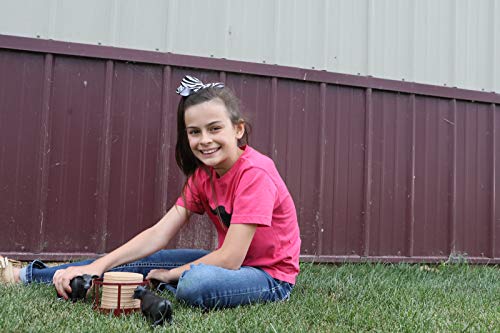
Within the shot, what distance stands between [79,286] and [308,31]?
2497mm

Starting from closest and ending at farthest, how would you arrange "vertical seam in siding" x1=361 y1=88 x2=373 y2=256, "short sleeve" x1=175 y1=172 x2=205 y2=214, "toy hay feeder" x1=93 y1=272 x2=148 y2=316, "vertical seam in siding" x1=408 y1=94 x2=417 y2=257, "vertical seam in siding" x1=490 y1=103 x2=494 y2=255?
"toy hay feeder" x1=93 y1=272 x2=148 y2=316
"short sleeve" x1=175 y1=172 x2=205 y2=214
"vertical seam in siding" x1=361 y1=88 x2=373 y2=256
"vertical seam in siding" x1=408 y1=94 x2=417 y2=257
"vertical seam in siding" x1=490 y1=103 x2=494 y2=255

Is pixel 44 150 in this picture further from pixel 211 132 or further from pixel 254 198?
pixel 254 198

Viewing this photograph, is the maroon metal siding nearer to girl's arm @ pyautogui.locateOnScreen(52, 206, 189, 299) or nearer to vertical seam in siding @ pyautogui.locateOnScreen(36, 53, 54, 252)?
vertical seam in siding @ pyautogui.locateOnScreen(36, 53, 54, 252)

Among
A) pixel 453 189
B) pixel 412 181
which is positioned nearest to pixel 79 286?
pixel 412 181

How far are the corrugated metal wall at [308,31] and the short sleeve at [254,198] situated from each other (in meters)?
1.59

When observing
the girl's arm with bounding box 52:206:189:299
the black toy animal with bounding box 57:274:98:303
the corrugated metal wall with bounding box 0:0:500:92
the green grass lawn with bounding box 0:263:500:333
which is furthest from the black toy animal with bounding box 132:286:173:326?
the corrugated metal wall with bounding box 0:0:500:92

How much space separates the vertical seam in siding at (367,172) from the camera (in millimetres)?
4020

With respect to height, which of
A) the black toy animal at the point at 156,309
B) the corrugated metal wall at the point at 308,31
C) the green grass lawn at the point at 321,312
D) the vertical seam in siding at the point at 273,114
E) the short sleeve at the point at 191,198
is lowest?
the green grass lawn at the point at 321,312

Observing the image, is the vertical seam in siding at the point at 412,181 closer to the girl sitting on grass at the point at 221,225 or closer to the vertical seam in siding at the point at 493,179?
the vertical seam in siding at the point at 493,179

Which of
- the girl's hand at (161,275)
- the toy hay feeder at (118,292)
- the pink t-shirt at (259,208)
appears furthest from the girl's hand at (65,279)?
the pink t-shirt at (259,208)

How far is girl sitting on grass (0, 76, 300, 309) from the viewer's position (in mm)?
2330

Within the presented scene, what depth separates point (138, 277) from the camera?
2172 millimetres

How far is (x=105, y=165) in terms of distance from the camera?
11.6 ft

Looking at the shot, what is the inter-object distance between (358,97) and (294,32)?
2.16 feet
